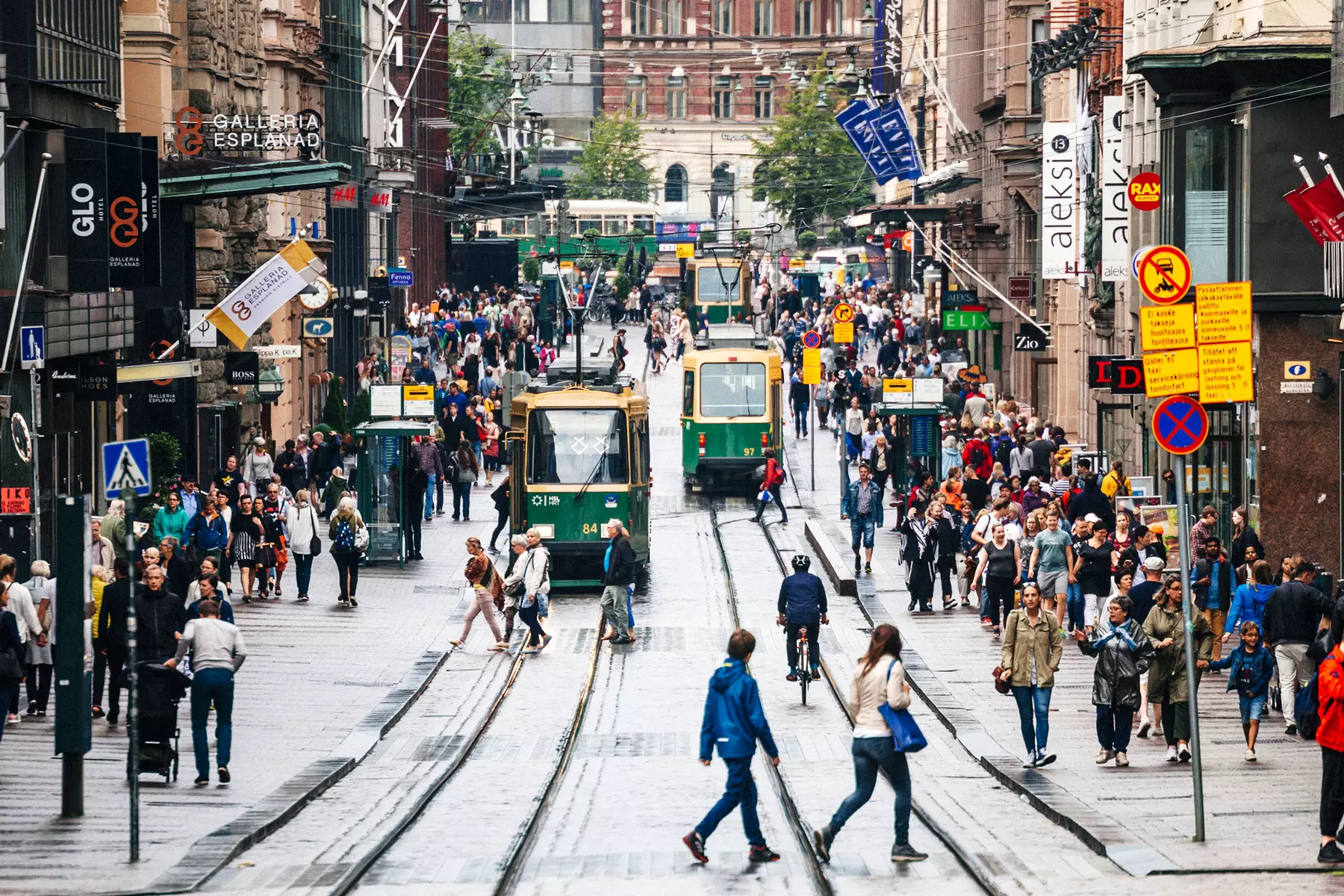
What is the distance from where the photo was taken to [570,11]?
14050 centimetres

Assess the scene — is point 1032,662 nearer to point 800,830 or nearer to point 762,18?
point 800,830

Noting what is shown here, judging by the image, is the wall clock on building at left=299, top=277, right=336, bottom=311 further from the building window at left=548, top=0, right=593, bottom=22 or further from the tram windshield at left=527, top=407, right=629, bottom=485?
the building window at left=548, top=0, right=593, bottom=22

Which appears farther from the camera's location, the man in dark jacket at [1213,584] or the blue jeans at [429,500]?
the blue jeans at [429,500]

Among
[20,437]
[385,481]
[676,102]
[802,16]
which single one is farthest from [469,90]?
[20,437]

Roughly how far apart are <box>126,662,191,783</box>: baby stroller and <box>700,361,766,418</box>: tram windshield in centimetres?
2739

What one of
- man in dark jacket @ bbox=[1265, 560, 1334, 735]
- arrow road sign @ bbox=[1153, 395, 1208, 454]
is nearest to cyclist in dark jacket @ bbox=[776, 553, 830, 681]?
man in dark jacket @ bbox=[1265, 560, 1334, 735]

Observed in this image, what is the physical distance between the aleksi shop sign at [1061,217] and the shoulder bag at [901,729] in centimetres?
2835

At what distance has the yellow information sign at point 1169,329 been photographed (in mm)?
15641

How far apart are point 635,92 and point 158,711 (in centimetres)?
12660

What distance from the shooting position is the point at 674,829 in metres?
15.7

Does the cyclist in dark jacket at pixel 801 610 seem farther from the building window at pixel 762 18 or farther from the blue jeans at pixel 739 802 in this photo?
the building window at pixel 762 18

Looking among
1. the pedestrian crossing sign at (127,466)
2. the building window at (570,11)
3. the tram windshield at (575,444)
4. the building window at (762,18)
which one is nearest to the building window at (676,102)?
the building window at (762,18)

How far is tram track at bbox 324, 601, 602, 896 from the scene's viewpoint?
13852 mm

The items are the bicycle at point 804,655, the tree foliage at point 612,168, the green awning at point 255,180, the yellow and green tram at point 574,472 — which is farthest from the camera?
the tree foliage at point 612,168
